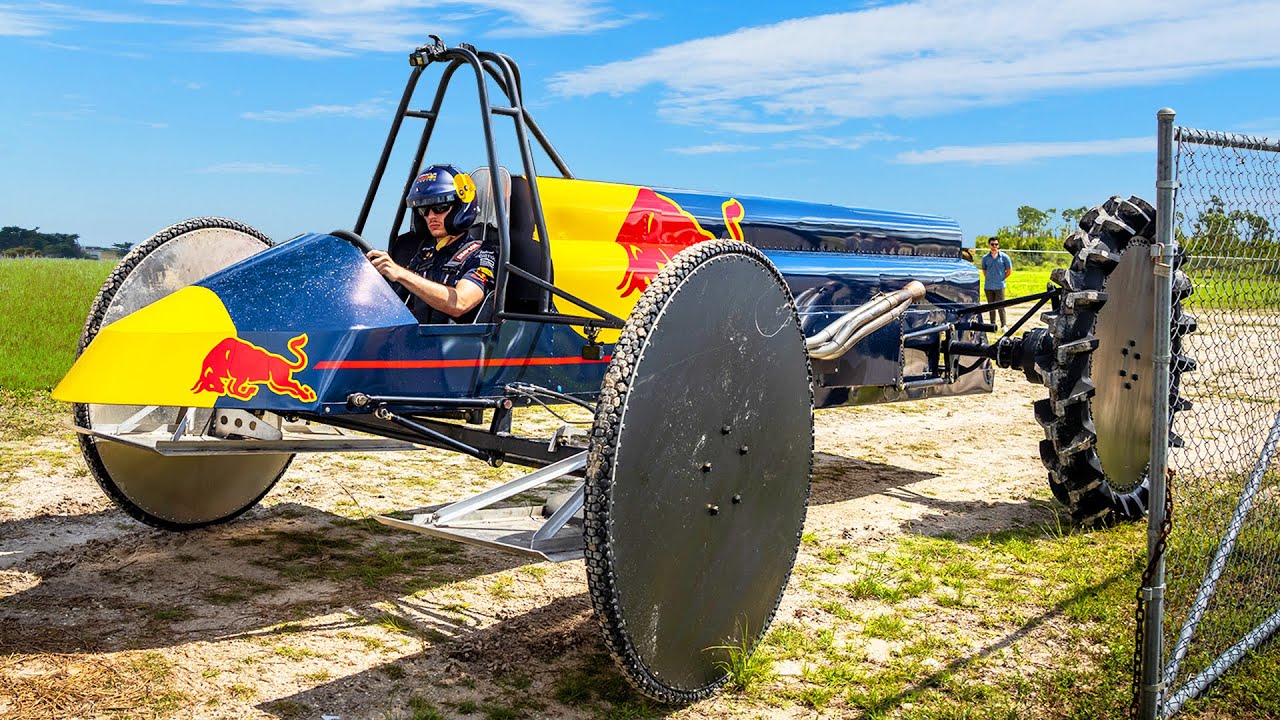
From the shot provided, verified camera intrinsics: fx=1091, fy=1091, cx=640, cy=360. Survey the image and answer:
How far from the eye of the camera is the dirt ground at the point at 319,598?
4168 mm

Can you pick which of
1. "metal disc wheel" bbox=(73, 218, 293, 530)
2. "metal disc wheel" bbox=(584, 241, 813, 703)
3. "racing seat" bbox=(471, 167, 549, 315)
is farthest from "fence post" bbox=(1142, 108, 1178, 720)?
"metal disc wheel" bbox=(73, 218, 293, 530)

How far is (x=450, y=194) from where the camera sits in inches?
209

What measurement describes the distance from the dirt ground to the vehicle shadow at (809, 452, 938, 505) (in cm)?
3

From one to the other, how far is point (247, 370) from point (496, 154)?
4.92 feet

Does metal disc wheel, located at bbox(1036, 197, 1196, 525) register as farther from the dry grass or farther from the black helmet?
the dry grass

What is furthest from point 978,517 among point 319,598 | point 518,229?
point 319,598

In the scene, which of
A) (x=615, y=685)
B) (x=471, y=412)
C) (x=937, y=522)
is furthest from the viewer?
(x=937, y=522)

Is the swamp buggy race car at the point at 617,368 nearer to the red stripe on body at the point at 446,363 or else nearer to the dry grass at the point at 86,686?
the red stripe on body at the point at 446,363

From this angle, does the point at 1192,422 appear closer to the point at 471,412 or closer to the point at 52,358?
the point at 471,412

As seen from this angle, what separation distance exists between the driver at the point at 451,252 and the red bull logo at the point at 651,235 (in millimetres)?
804

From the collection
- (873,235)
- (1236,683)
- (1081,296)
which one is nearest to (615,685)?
(1236,683)

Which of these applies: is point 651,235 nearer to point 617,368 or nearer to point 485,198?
point 485,198

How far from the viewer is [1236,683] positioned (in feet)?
15.0

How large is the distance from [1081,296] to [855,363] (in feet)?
4.47
